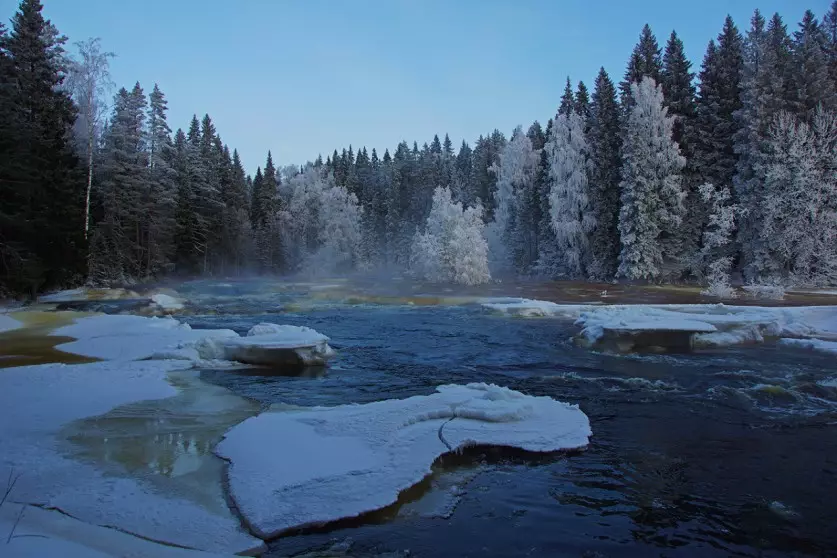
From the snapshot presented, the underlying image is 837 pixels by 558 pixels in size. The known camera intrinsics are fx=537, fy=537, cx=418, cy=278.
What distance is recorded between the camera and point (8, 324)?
60.6 feet

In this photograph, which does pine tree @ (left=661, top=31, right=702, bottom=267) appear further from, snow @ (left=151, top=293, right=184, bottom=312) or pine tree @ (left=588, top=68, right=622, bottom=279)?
snow @ (left=151, top=293, right=184, bottom=312)

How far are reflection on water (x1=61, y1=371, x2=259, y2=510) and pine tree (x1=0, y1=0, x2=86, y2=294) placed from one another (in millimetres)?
17818

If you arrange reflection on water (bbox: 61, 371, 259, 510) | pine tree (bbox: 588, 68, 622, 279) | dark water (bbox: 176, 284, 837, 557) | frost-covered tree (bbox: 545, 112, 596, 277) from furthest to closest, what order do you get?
frost-covered tree (bbox: 545, 112, 596, 277) < pine tree (bbox: 588, 68, 622, 279) < reflection on water (bbox: 61, 371, 259, 510) < dark water (bbox: 176, 284, 837, 557)

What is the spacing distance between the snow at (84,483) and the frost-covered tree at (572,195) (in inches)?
1530

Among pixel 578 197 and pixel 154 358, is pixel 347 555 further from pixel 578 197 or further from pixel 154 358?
pixel 578 197

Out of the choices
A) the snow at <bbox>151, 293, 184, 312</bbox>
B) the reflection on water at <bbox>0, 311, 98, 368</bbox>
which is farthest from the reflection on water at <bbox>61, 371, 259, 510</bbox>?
the snow at <bbox>151, 293, 184, 312</bbox>

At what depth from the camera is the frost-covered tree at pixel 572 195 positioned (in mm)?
43938

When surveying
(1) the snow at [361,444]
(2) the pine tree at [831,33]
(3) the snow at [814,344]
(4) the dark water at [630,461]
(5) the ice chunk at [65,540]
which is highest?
(2) the pine tree at [831,33]

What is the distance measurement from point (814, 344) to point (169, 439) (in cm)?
1732

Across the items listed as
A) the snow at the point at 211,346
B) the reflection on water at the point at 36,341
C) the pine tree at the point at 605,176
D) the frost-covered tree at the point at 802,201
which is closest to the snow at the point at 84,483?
the reflection on water at the point at 36,341

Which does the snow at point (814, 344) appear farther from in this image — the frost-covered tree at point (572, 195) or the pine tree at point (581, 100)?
the pine tree at point (581, 100)

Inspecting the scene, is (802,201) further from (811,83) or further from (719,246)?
(811,83)

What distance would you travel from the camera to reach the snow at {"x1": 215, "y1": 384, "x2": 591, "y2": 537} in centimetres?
594

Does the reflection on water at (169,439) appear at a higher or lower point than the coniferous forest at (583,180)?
lower
